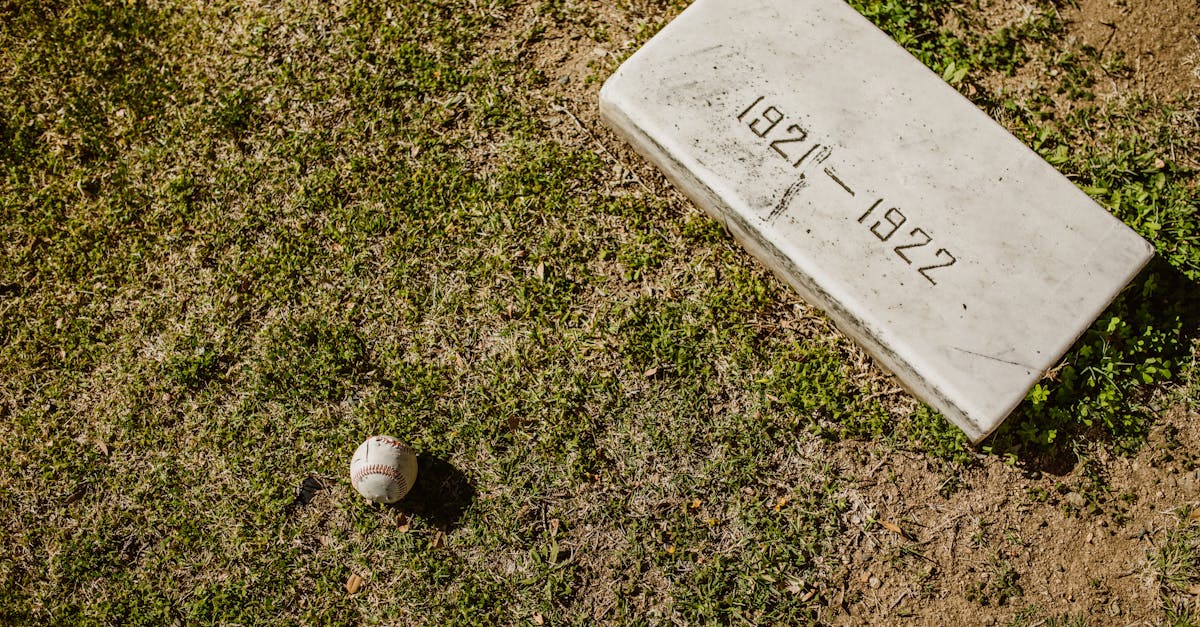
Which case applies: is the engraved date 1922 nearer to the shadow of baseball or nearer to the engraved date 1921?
the engraved date 1921

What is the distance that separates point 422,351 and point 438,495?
744mm

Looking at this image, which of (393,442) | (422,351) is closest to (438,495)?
(393,442)

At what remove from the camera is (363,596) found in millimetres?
3797

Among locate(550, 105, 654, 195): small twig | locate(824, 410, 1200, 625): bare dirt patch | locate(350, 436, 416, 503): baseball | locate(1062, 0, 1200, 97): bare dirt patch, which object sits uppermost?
locate(1062, 0, 1200, 97): bare dirt patch

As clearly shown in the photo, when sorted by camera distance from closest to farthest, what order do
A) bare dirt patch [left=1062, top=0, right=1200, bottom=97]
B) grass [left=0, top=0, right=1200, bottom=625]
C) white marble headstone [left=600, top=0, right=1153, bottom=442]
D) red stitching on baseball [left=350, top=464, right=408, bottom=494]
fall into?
1. white marble headstone [left=600, top=0, right=1153, bottom=442]
2. red stitching on baseball [left=350, top=464, right=408, bottom=494]
3. grass [left=0, top=0, right=1200, bottom=625]
4. bare dirt patch [left=1062, top=0, right=1200, bottom=97]

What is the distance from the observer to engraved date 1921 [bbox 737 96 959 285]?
3.42m

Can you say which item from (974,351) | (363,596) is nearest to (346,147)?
(363,596)

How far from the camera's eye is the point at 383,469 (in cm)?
357

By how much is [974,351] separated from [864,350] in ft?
1.92

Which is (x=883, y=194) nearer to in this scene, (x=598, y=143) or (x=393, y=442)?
(x=598, y=143)

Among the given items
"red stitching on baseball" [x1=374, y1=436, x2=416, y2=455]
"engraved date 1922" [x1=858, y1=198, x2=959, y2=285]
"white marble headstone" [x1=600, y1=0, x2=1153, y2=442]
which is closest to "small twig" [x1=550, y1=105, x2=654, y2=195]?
"white marble headstone" [x1=600, y1=0, x2=1153, y2=442]

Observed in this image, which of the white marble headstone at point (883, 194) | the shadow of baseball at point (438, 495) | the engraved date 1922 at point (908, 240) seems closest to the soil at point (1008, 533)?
the white marble headstone at point (883, 194)

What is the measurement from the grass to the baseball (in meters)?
0.20

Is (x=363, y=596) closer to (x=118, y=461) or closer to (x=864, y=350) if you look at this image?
(x=118, y=461)
